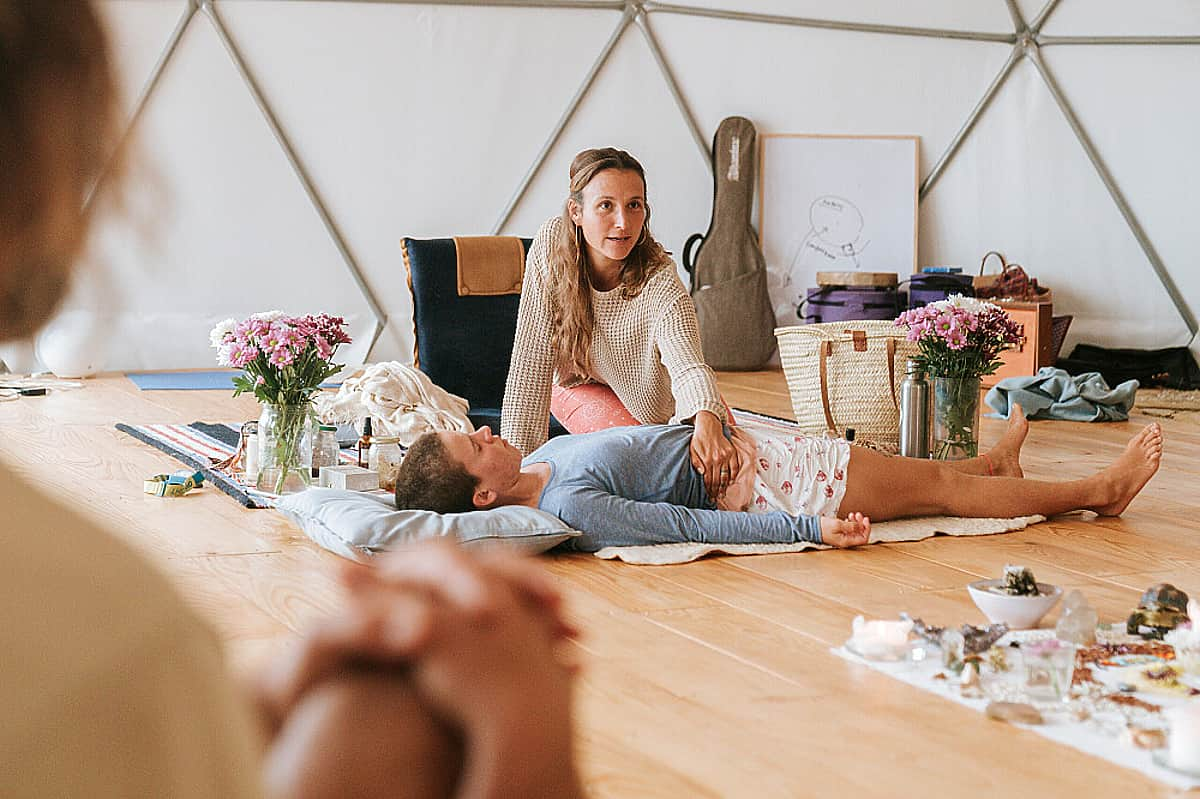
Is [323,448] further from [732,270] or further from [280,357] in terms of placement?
[732,270]

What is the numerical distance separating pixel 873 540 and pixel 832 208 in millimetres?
4715

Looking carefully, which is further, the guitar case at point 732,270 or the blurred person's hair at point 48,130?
the guitar case at point 732,270

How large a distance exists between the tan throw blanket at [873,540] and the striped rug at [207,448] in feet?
3.68

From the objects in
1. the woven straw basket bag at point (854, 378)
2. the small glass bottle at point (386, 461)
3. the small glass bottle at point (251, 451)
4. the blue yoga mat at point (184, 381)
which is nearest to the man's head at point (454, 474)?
the small glass bottle at point (386, 461)

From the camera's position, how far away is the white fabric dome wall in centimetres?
723

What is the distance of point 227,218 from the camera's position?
23.8ft

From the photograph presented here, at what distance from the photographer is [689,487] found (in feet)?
11.1

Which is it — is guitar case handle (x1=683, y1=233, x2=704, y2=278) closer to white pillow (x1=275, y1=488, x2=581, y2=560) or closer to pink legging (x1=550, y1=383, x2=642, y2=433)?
pink legging (x1=550, y1=383, x2=642, y2=433)

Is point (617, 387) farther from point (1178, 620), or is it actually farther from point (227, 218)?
point (227, 218)

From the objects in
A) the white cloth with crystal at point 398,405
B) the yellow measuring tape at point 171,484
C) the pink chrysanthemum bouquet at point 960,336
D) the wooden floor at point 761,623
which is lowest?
the wooden floor at point 761,623

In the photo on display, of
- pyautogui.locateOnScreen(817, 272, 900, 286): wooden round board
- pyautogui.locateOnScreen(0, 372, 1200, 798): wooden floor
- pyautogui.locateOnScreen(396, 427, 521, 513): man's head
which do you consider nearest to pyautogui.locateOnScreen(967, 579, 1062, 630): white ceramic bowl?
pyautogui.locateOnScreen(0, 372, 1200, 798): wooden floor

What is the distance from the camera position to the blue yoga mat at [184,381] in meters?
6.53

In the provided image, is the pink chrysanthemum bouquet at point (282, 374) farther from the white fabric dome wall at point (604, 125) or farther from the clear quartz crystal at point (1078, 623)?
the white fabric dome wall at point (604, 125)

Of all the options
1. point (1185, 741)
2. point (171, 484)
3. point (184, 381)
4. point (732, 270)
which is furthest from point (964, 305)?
point (184, 381)
